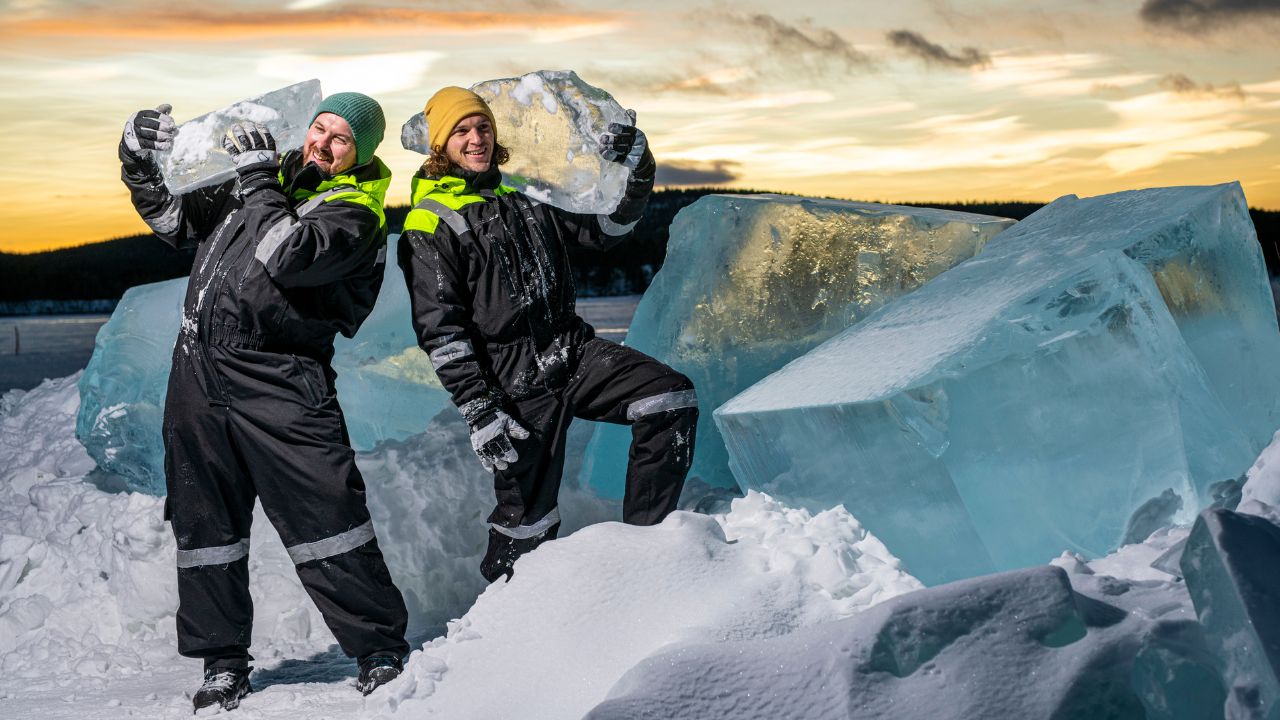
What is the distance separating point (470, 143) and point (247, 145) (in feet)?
2.00

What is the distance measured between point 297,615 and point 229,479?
0.83 metres

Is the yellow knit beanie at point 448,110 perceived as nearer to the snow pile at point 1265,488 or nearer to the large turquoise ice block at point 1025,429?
the large turquoise ice block at point 1025,429

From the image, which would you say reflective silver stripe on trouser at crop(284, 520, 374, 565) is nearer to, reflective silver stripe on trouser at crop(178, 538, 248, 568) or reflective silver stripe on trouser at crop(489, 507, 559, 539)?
reflective silver stripe on trouser at crop(178, 538, 248, 568)

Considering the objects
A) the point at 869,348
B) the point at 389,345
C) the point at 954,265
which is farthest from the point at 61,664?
the point at 954,265

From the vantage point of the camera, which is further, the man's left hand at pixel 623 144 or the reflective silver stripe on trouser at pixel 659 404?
the man's left hand at pixel 623 144

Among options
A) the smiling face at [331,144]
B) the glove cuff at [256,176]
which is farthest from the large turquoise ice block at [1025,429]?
the glove cuff at [256,176]

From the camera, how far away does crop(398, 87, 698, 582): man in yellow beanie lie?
10.9 ft

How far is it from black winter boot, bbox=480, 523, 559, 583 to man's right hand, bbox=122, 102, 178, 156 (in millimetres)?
1465

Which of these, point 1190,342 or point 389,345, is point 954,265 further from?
point 389,345

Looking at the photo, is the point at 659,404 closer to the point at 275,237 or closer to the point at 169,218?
the point at 275,237

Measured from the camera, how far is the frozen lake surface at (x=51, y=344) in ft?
37.7

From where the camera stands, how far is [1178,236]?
355 centimetres

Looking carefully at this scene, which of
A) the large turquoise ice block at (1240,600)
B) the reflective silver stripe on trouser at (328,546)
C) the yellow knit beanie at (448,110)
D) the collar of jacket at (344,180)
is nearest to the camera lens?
the large turquoise ice block at (1240,600)

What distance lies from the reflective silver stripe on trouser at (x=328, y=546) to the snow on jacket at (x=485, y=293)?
0.44 m
